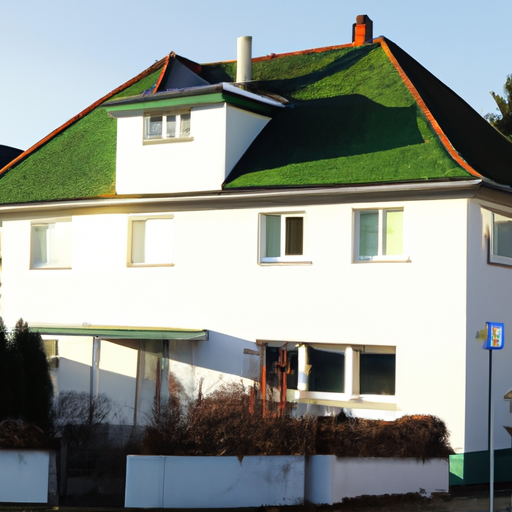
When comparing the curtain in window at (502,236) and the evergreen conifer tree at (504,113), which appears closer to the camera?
the curtain in window at (502,236)

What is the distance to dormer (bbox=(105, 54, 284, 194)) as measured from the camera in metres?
21.0

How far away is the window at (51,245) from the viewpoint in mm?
23203

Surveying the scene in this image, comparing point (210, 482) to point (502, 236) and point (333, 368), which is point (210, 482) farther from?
point (502, 236)

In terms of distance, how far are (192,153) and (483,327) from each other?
6.79 meters

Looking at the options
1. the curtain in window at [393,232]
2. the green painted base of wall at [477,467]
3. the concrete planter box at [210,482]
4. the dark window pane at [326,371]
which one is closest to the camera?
the concrete planter box at [210,482]

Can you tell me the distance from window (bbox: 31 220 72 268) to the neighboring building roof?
708 millimetres

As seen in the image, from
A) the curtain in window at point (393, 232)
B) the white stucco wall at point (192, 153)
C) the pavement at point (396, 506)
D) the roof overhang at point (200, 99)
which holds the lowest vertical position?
the pavement at point (396, 506)

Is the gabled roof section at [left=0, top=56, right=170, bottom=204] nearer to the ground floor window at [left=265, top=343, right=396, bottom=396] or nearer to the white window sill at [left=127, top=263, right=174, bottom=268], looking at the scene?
the white window sill at [left=127, top=263, right=174, bottom=268]

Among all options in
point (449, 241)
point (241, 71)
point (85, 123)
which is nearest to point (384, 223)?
point (449, 241)

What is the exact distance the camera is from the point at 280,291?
790 inches

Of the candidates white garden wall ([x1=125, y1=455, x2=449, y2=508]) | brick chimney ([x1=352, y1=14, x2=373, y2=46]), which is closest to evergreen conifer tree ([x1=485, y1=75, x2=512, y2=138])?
brick chimney ([x1=352, y1=14, x2=373, y2=46])

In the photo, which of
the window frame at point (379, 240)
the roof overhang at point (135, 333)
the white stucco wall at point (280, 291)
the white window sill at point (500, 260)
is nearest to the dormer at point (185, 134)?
the white stucco wall at point (280, 291)

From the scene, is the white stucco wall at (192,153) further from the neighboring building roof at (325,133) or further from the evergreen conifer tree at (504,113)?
the evergreen conifer tree at (504,113)

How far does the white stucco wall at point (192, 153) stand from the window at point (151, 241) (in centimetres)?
69
